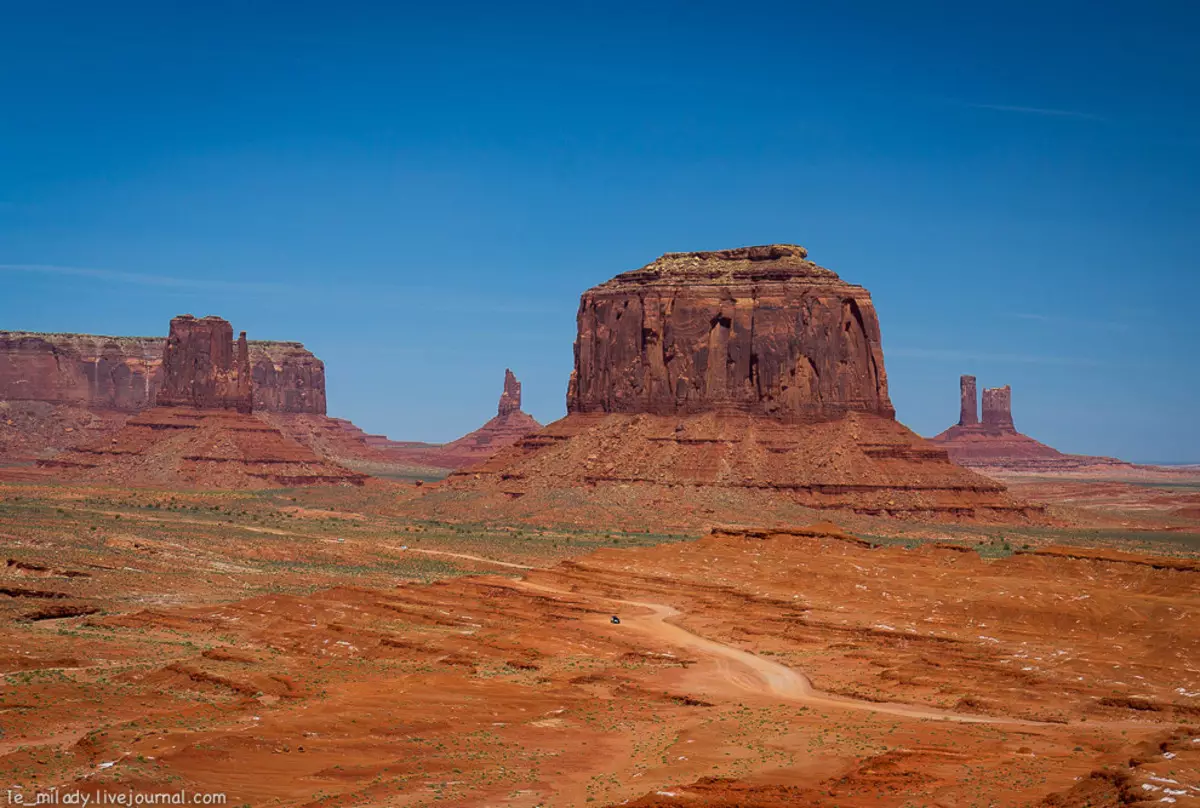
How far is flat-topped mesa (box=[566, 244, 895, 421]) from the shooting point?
105m

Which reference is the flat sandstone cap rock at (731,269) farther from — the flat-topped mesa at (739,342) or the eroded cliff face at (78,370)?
the eroded cliff face at (78,370)

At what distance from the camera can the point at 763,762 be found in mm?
27094

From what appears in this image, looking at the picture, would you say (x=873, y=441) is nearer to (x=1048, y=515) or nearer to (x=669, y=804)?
(x=1048, y=515)

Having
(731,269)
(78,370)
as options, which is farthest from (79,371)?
(731,269)

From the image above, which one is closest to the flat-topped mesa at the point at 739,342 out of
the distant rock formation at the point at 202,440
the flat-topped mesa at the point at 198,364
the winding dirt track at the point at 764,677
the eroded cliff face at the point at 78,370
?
the distant rock formation at the point at 202,440

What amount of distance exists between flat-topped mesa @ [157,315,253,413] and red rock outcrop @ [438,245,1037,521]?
38572 millimetres

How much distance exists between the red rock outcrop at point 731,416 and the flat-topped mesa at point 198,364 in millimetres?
38572

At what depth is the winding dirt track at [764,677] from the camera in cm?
3341

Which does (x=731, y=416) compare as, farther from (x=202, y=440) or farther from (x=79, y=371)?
(x=79, y=371)

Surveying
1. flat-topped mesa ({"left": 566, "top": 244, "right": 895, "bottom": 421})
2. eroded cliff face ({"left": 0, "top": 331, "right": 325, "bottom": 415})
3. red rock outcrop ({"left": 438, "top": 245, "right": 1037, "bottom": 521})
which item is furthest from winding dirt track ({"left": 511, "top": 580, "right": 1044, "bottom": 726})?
eroded cliff face ({"left": 0, "top": 331, "right": 325, "bottom": 415})

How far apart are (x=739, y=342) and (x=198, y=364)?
61348mm

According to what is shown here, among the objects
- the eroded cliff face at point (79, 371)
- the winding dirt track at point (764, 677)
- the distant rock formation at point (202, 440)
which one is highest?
the eroded cliff face at point (79, 371)

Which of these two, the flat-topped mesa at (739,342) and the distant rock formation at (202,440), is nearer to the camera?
the flat-topped mesa at (739,342)

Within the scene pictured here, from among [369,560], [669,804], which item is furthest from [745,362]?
[669,804]
